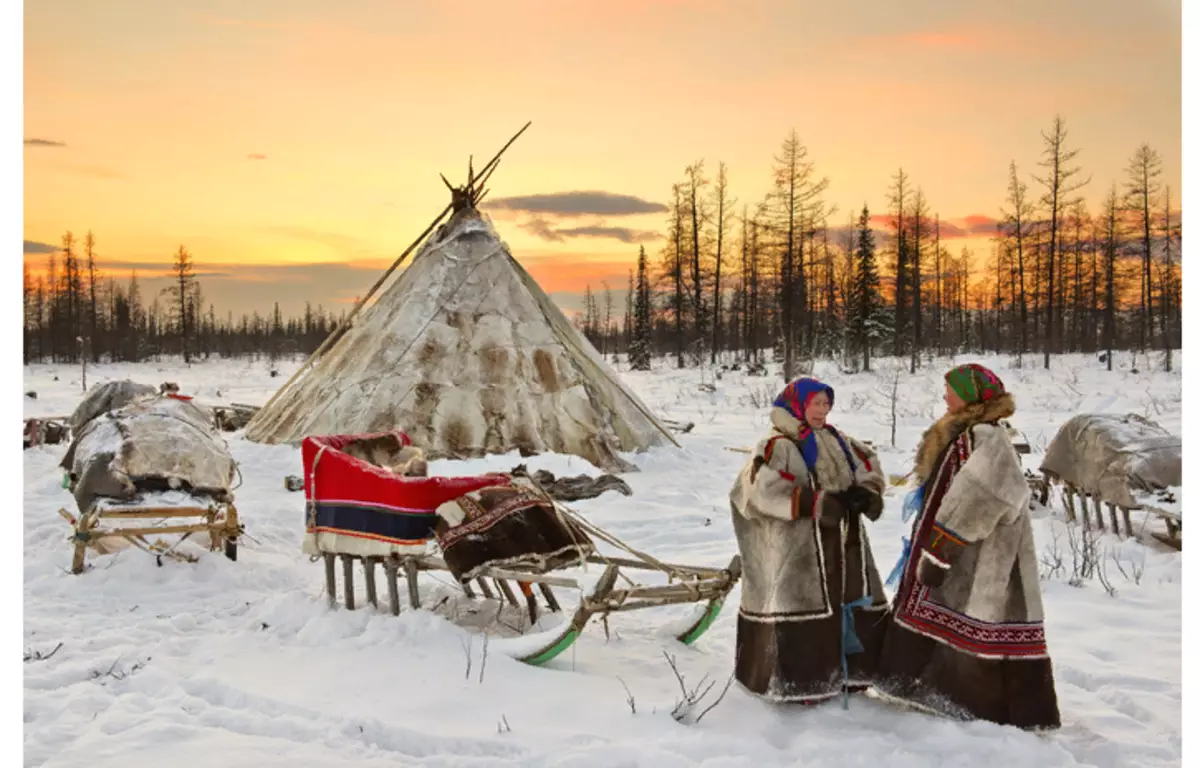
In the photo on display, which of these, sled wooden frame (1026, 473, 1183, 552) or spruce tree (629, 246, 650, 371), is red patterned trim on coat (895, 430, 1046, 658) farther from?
spruce tree (629, 246, 650, 371)

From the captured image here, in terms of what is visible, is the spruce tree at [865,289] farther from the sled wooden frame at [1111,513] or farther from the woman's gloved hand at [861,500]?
the woman's gloved hand at [861,500]

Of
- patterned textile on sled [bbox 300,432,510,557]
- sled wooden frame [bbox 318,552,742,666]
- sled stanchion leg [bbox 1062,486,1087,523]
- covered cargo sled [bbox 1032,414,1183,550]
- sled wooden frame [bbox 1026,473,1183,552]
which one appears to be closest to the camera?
sled wooden frame [bbox 318,552,742,666]

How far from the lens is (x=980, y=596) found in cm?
372

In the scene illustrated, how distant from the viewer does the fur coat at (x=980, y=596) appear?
3.66 metres

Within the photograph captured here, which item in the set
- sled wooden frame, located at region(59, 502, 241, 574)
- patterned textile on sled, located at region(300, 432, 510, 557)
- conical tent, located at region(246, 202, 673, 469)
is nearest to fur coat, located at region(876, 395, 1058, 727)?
patterned textile on sled, located at region(300, 432, 510, 557)

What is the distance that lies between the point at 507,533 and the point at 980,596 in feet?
7.49

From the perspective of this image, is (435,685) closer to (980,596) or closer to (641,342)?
(980,596)

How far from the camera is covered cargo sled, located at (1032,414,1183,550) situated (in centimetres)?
705

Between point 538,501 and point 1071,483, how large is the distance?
5543 mm

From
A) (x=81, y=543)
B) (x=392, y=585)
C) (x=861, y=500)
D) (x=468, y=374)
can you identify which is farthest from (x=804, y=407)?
(x=468, y=374)

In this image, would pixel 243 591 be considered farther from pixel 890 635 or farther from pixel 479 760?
pixel 890 635

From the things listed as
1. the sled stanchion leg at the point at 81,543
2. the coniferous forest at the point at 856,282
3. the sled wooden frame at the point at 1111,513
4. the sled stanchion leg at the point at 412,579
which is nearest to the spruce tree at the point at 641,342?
the coniferous forest at the point at 856,282

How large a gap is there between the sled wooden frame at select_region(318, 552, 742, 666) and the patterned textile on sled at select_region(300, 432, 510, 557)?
9 cm

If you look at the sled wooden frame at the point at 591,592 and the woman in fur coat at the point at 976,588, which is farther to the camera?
the sled wooden frame at the point at 591,592
